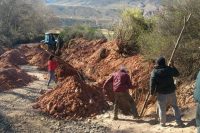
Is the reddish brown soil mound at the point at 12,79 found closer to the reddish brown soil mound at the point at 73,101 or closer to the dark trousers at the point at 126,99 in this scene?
the reddish brown soil mound at the point at 73,101

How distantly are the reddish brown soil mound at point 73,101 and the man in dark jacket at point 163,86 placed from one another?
3115 mm

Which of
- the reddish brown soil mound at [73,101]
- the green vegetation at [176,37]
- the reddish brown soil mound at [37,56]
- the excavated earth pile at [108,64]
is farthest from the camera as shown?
the reddish brown soil mound at [37,56]

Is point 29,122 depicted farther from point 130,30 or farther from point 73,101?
point 130,30

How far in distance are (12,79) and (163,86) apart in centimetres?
1138

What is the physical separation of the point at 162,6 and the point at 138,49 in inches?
141

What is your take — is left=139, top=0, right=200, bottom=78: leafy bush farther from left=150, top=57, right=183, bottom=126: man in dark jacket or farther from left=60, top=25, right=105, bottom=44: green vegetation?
left=60, top=25, right=105, bottom=44: green vegetation

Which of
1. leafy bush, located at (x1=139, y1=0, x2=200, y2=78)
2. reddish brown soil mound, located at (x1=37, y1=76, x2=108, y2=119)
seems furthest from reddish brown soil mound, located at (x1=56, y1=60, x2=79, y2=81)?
reddish brown soil mound, located at (x1=37, y1=76, x2=108, y2=119)

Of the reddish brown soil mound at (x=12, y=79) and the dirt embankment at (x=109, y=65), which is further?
the reddish brown soil mound at (x=12, y=79)

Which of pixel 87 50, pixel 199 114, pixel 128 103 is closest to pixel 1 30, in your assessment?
pixel 87 50

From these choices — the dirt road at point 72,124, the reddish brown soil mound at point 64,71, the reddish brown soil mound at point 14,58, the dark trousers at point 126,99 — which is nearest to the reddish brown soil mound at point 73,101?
the dirt road at point 72,124

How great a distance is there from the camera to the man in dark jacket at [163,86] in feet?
41.3

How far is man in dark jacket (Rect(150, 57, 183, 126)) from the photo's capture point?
41.3 feet

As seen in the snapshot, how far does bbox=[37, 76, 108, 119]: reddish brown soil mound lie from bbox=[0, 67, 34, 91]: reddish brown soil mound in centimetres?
494

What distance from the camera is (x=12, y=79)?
22.4 metres
